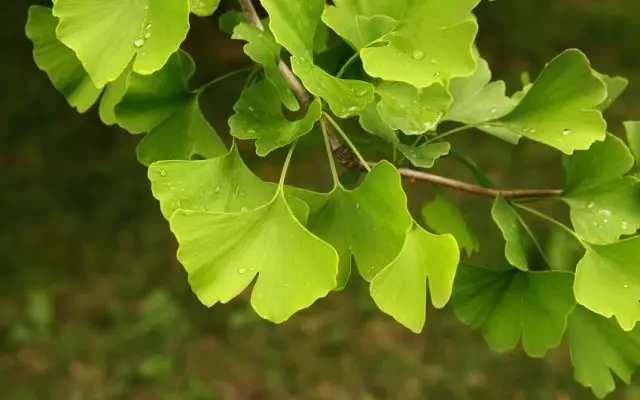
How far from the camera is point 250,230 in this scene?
0.46 m

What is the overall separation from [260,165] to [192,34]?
445 mm

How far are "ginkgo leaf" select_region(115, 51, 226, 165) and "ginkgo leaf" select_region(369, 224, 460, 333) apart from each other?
175 millimetres

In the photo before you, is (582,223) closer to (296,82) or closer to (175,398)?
(296,82)

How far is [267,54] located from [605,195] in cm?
26

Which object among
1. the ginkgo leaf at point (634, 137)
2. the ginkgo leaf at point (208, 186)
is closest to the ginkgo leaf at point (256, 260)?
the ginkgo leaf at point (208, 186)

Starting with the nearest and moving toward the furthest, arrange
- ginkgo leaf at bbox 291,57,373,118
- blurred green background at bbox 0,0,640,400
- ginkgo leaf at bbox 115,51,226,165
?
ginkgo leaf at bbox 291,57,373,118 < ginkgo leaf at bbox 115,51,226,165 < blurred green background at bbox 0,0,640,400

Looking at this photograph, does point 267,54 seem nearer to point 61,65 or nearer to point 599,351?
point 61,65

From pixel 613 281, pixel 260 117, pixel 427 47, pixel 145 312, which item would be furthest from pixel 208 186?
pixel 145 312

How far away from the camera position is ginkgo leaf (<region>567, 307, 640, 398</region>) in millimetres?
576

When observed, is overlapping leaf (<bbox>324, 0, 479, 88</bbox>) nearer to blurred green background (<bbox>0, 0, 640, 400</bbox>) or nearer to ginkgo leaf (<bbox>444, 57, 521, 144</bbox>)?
ginkgo leaf (<bbox>444, 57, 521, 144</bbox>)

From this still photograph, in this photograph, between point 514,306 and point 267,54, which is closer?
point 267,54

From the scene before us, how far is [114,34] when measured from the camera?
425mm

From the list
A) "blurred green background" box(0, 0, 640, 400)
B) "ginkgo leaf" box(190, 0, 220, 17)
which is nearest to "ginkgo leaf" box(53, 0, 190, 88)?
"ginkgo leaf" box(190, 0, 220, 17)

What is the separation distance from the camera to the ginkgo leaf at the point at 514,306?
54cm
